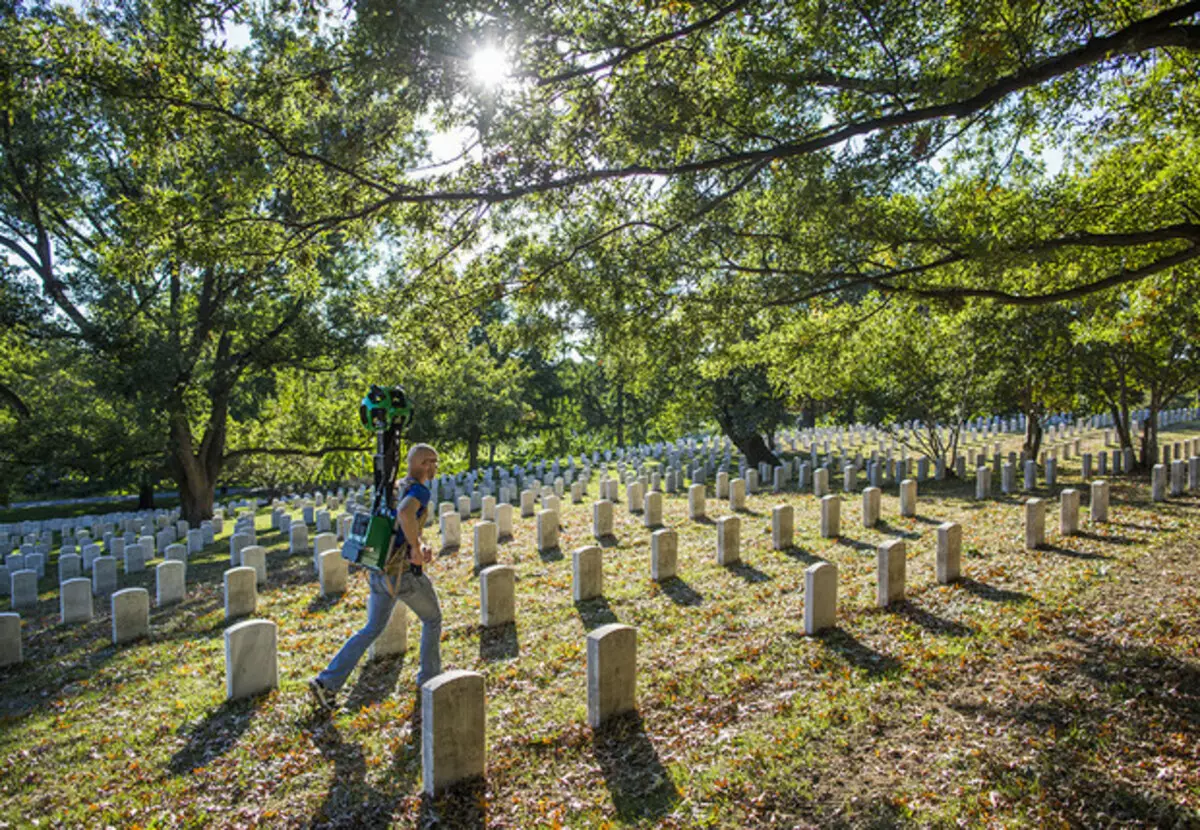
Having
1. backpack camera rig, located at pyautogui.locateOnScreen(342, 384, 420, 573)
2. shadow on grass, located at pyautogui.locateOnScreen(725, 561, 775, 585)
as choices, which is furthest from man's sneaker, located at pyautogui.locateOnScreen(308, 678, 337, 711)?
shadow on grass, located at pyautogui.locateOnScreen(725, 561, 775, 585)

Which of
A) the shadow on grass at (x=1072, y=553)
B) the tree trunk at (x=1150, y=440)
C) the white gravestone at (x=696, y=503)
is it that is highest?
the tree trunk at (x=1150, y=440)

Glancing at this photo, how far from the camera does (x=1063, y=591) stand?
7.32 m

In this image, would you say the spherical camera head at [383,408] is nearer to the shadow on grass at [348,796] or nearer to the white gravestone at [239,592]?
the shadow on grass at [348,796]

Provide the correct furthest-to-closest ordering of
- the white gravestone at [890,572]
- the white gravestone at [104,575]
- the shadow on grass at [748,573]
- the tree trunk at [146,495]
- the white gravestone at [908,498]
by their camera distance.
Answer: the tree trunk at [146,495] < the white gravestone at [908,498] < the white gravestone at [104,575] < the shadow on grass at [748,573] < the white gravestone at [890,572]

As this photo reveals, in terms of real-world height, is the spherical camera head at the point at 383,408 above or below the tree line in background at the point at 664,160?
below

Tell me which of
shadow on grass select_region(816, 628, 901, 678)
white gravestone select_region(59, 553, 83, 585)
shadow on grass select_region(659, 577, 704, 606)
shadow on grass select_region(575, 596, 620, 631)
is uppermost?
shadow on grass select_region(816, 628, 901, 678)

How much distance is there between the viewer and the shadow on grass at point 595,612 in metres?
Result: 7.19

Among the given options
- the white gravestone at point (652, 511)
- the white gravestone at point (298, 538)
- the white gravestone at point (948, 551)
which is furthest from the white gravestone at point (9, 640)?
the white gravestone at point (948, 551)

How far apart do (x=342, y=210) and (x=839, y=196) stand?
488 cm

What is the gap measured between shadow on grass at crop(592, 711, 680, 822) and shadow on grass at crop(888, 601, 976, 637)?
322cm

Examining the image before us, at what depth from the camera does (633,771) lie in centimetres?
426

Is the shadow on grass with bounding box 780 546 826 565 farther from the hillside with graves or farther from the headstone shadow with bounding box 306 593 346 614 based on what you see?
the headstone shadow with bounding box 306 593 346 614

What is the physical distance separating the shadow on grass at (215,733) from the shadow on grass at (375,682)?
2.42 ft

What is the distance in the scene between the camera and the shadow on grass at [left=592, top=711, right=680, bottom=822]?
12.7 feet
